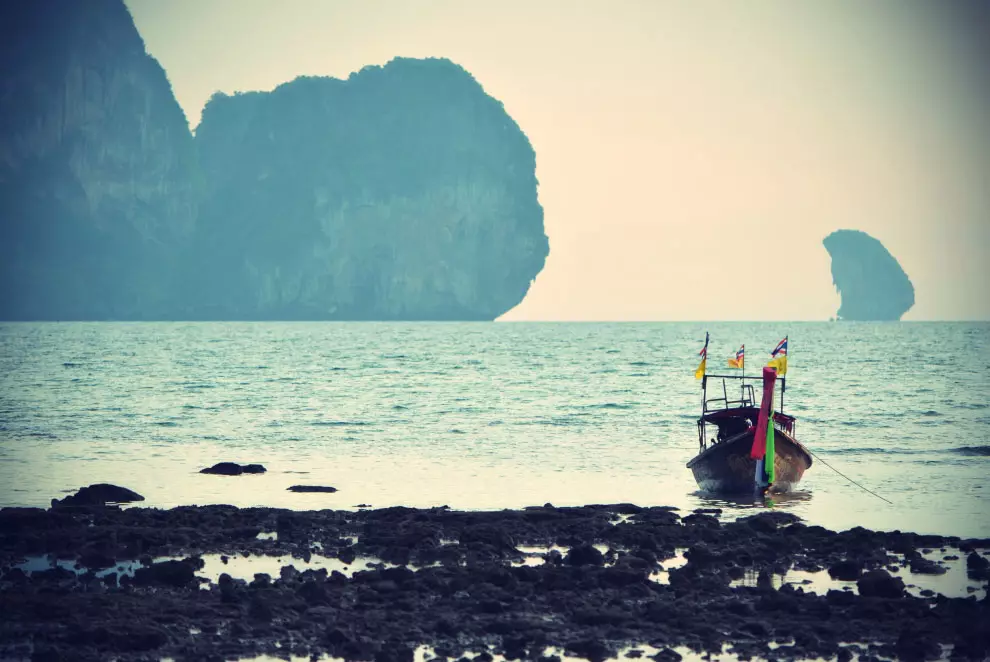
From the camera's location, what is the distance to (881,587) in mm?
16516

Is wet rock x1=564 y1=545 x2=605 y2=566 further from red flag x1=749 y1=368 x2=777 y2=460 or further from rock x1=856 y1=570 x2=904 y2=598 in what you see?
red flag x1=749 y1=368 x2=777 y2=460

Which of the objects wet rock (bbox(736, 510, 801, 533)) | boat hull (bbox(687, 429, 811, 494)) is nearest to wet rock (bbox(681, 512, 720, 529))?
wet rock (bbox(736, 510, 801, 533))

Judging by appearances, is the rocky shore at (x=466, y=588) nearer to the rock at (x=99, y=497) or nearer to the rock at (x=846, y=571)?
the rock at (x=846, y=571)

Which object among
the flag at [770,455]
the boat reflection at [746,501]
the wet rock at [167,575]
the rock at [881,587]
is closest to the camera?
the rock at [881,587]

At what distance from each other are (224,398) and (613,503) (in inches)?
1373

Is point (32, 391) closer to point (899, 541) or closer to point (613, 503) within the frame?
point (613, 503)

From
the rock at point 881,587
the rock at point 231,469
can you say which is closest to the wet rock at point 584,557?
the rock at point 881,587

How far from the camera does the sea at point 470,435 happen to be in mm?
26859

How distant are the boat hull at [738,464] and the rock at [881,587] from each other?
Answer: 10474mm

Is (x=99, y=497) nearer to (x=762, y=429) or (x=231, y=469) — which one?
(x=231, y=469)

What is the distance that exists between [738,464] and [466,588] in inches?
476

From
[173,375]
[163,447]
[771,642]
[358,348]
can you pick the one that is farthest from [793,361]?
[771,642]

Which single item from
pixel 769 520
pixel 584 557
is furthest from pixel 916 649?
pixel 769 520

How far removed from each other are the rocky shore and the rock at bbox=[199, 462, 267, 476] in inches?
276
